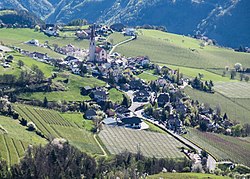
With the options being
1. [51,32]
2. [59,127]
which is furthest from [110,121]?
[51,32]

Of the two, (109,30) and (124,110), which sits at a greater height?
(109,30)

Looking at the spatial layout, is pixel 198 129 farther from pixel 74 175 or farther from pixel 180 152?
pixel 74 175

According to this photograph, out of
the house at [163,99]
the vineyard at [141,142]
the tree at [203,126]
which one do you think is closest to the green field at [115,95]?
the house at [163,99]

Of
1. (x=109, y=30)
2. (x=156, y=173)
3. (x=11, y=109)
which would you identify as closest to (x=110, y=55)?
(x=109, y=30)

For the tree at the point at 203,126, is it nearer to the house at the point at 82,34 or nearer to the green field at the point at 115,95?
the green field at the point at 115,95

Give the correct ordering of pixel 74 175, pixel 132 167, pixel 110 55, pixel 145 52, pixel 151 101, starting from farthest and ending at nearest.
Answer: pixel 145 52
pixel 110 55
pixel 151 101
pixel 132 167
pixel 74 175

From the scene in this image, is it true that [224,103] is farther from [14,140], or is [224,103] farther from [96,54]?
[14,140]

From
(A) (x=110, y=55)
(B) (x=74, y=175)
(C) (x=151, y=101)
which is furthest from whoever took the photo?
(A) (x=110, y=55)

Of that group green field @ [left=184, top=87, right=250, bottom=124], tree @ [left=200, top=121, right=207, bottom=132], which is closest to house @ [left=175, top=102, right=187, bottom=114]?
tree @ [left=200, top=121, right=207, bottom=132]
